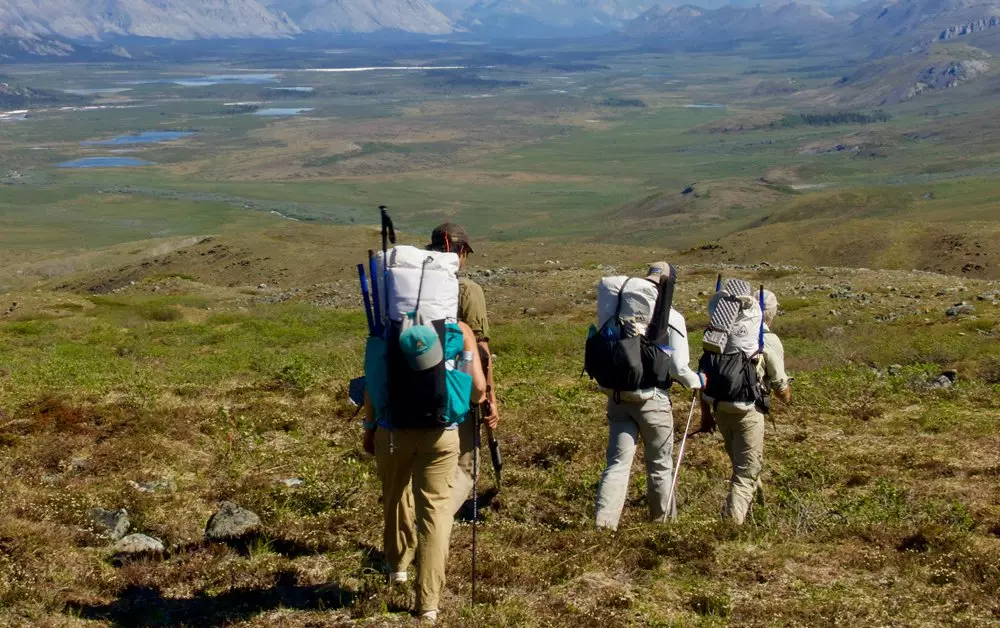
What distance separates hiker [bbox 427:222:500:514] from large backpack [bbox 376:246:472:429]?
34.2 inches

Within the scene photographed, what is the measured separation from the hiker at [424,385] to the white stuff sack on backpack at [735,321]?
10.7 feet

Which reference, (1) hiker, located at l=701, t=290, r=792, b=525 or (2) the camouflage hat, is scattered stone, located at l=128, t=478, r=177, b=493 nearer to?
(2) the camouflage hat

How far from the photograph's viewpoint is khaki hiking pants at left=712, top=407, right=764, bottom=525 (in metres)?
10.7

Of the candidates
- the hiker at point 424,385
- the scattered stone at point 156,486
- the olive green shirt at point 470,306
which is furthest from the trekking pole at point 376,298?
the scattered stone at point 156,486

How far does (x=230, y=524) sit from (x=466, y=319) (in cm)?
297

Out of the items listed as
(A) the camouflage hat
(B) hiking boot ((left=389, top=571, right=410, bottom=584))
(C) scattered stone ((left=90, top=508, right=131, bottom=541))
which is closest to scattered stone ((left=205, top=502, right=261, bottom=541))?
(C) scattered stone ((left=90, top=508, right=131, bottom=541))

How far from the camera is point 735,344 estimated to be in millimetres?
10422

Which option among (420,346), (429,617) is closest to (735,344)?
(420,346)

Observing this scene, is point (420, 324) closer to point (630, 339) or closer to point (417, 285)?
point (417, 285)

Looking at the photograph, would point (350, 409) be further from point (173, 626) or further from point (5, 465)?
point (173, 626)

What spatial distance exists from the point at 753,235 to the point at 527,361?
51.6m

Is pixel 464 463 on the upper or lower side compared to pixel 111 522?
upper

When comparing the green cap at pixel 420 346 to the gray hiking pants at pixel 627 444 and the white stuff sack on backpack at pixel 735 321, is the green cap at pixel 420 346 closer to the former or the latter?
the gray hiking pants at pixel 627 444

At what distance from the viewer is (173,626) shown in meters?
7.75
